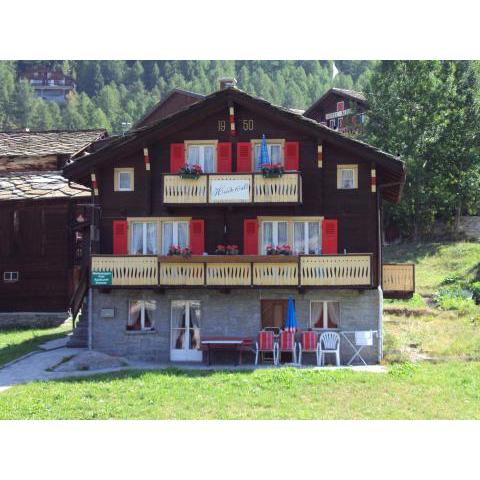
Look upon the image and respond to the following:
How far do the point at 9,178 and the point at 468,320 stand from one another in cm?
2325

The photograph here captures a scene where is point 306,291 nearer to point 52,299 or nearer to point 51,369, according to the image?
point 51,369

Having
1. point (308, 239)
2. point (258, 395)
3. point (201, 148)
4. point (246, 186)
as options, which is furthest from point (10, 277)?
point (258, 395)

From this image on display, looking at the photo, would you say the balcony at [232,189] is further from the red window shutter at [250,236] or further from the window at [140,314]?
the window at [140,314]

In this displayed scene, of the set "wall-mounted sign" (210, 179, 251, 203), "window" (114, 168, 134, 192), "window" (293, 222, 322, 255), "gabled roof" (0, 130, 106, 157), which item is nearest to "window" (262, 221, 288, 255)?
"window" (293, 222, 322, 255)

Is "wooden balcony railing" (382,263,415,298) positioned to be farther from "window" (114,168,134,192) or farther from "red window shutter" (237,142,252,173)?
"window" (114,168,134,192)

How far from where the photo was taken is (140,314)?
26578 millimetres

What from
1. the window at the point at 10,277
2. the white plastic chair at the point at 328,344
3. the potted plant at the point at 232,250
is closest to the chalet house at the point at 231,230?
the potted plant at the point at 232,250

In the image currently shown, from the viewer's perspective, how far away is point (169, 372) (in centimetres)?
2247

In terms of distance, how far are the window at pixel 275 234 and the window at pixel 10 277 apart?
14.0 metres

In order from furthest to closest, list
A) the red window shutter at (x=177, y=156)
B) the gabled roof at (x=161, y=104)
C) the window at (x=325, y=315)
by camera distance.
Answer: the gabled roof at (x=161, y=104), the red window shutter at (x=177, y=156), the window at (x=325, y=315)

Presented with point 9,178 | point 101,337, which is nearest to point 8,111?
point 9,178

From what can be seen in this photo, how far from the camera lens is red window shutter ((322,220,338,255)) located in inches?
1026

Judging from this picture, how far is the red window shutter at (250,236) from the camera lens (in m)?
26.4

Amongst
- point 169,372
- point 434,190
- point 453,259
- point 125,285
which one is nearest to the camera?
point 169,372
